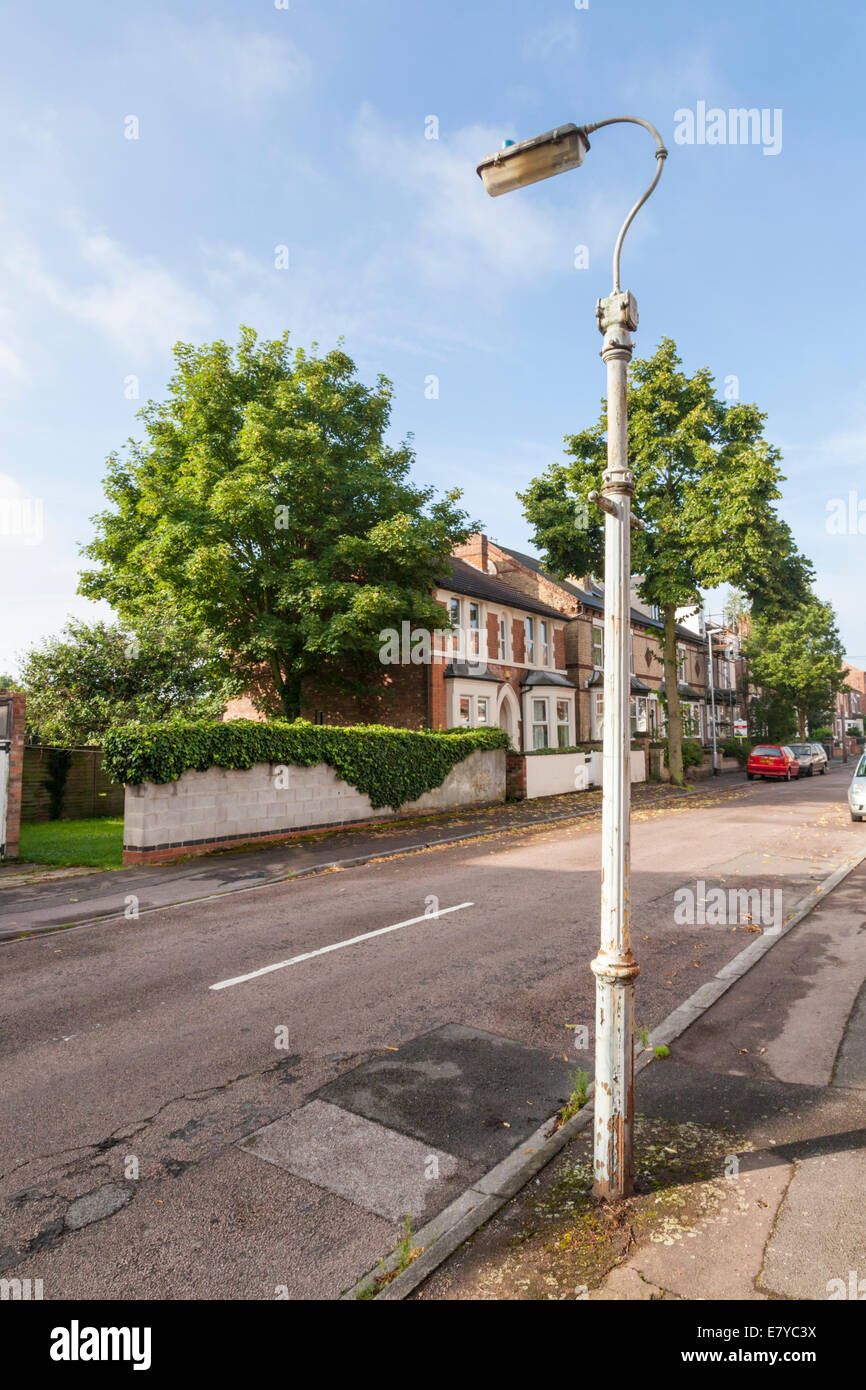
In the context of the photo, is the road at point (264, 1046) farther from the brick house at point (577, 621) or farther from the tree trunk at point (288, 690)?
the brick house at point (577, 621)

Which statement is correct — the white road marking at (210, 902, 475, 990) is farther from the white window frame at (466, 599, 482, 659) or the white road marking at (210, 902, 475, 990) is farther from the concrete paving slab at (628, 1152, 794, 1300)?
the white window frame at (466, 599, 482, 659)

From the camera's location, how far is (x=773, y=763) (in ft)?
125

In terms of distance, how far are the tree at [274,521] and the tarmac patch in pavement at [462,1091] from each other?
1690 centimetres

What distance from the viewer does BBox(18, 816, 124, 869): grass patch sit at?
1391cm

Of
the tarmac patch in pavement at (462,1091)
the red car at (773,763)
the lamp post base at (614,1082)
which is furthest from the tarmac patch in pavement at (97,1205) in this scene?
the red car at (773,763)

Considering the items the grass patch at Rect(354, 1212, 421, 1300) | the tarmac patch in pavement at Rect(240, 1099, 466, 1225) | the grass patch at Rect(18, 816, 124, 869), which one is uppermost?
the grass patch at Rect(354, 1212, 421, 1300)

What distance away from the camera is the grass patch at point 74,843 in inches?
548

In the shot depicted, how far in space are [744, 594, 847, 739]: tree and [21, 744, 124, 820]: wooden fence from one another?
49057 millimetres

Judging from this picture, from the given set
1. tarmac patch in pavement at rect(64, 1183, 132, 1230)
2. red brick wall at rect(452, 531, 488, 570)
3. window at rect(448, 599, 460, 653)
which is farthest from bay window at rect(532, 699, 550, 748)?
tarmac patch in pavement at rect(64, 1183, 132, 1230)

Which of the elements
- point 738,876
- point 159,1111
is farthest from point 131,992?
point 738,876

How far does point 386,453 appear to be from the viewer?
2509 centimetres

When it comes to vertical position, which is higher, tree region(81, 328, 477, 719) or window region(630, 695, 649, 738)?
tree region(81, 328, 477, 719)

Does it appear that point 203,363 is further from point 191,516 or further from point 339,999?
point 339,999
